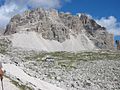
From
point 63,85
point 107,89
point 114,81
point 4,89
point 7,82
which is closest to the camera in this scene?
point 4,89

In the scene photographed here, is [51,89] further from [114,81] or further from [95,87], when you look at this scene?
[114,81]

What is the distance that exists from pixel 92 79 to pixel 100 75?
796 cm

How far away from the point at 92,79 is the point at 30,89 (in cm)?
3695

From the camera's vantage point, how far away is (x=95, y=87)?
213 feet

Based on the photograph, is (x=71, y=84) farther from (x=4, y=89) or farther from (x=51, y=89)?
(x=4, y=89)

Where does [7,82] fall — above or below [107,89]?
above

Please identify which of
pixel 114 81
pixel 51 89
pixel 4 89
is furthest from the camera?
pixel 114 81

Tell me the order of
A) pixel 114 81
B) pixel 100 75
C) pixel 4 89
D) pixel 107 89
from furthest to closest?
pixel 100 75, pixel 114 81, pixel 107 89, pixel 4 89

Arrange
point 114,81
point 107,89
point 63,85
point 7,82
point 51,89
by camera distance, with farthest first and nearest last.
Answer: point 114,81 → point 107,89 → point 63,85 → point 51,89 → point 7,82

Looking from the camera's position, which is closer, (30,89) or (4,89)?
(4,89)

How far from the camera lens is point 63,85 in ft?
201

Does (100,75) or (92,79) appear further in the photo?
(100,75)

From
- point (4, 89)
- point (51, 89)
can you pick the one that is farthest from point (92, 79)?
point (4, 89)

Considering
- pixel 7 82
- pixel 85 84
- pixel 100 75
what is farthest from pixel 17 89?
pixel 100 75
